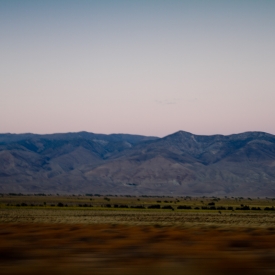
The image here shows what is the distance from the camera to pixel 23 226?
44.0 feet

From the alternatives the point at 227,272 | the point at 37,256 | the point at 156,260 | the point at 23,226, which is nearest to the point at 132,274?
the point at 156,260

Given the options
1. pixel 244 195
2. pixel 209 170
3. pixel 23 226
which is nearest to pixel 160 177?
pixel 209 170

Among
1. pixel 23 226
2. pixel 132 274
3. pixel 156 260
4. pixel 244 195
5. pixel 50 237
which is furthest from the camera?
pixel 244 195

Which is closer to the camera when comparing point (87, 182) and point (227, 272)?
point (227, 272)

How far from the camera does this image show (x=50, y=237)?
11.5m

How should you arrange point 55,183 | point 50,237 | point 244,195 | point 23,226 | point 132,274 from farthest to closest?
point 55,183, point 244,195, point 23,226, point 50,237, point 132,274

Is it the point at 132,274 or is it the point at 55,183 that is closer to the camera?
the point at 132,274

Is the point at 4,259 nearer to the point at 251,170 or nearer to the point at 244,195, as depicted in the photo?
the point at 244,195

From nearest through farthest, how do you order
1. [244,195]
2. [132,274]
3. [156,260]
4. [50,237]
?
[132,274], [156,260], [50,237], [244,195]

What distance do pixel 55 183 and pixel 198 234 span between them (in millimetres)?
183866

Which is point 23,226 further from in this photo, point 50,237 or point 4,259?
point 4,259

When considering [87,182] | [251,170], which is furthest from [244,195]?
[87,182]

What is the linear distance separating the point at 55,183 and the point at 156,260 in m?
187

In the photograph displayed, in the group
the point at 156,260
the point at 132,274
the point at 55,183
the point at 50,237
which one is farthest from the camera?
the point at 55,183
